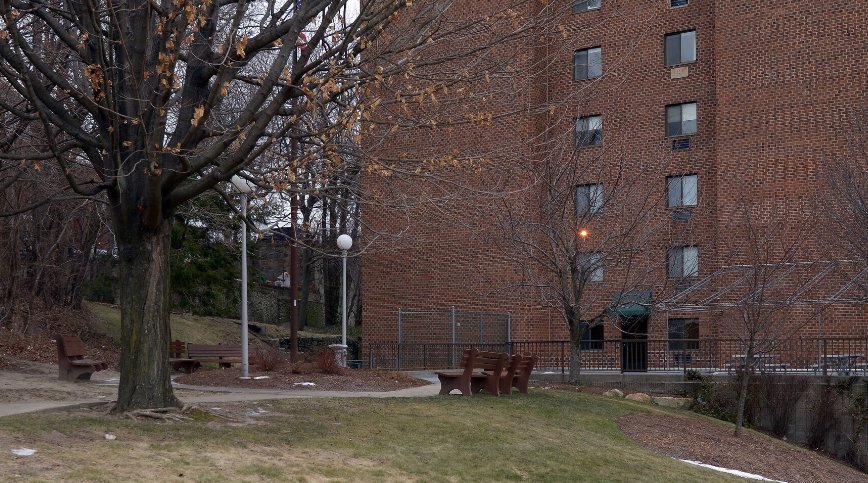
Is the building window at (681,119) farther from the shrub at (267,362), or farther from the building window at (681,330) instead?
the shrub at (267,362)

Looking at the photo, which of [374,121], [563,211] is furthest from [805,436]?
[374,121]

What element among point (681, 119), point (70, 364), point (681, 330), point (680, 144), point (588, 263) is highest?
point (681, 119)

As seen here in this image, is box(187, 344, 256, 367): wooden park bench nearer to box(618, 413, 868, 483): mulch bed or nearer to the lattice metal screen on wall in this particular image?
the lattice metal screen on wall

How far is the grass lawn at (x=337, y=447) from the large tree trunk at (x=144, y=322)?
1.74 feet

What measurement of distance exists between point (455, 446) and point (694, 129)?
80.8 feet

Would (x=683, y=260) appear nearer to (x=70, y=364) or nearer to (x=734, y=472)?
(x=734, y=472)

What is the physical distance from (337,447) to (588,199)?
560 inches

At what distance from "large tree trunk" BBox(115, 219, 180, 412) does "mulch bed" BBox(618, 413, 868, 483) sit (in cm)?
733

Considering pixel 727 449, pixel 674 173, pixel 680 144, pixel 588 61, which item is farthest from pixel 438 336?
pixel 727 449

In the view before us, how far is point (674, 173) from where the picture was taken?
32.9 metres

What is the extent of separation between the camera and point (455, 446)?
1131cm

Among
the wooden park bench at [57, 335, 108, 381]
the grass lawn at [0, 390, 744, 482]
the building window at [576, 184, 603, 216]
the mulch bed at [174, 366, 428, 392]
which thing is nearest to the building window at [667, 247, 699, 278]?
the building window at [576, 184, 603, 216]

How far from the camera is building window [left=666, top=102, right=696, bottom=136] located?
33.7 metres

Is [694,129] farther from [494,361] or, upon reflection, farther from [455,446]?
[455,446]
